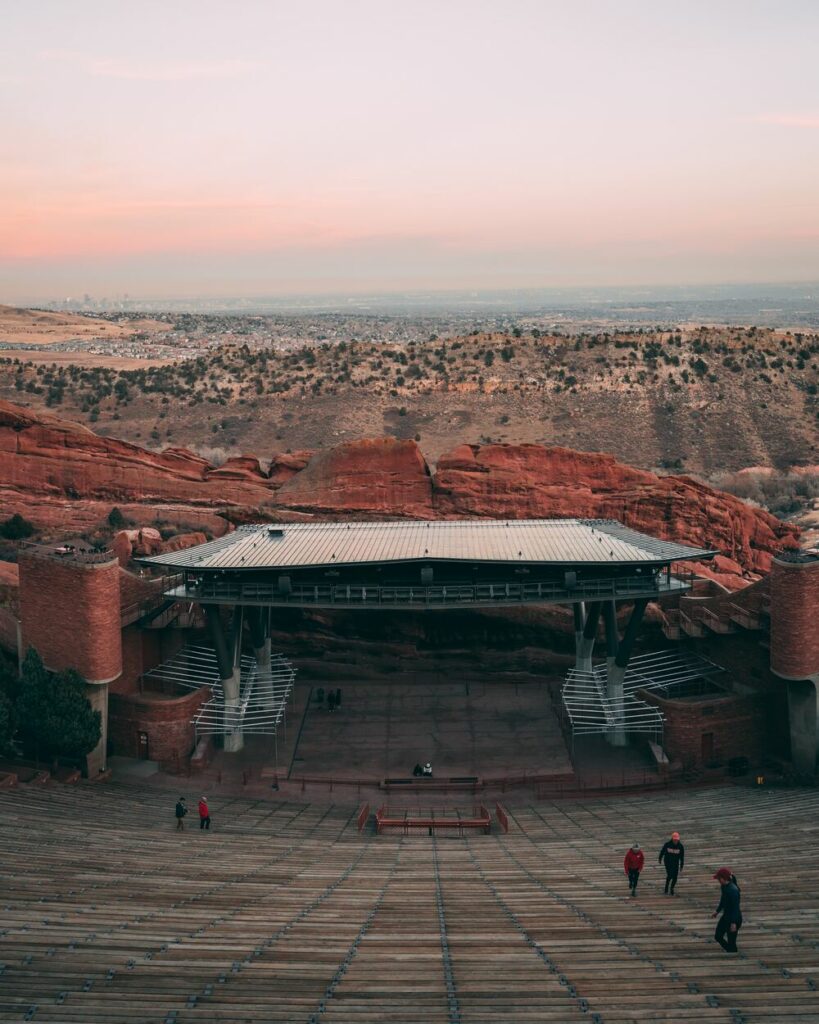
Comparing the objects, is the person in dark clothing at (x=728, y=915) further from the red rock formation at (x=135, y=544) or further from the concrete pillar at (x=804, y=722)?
the red rock formation at (x=135, y=544)

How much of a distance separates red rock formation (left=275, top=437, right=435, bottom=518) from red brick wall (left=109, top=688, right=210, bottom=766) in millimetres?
13778

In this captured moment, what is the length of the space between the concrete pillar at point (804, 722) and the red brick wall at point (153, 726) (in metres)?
20.4

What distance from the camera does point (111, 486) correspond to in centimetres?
5078

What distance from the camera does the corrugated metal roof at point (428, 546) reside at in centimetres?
3453

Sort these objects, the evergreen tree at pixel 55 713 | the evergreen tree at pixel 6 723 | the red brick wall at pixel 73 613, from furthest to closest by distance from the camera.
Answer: the red brick wall at pixel 73 613
the evergreen tree at pixel 55 713
the evergreen tree at pixel 6 723

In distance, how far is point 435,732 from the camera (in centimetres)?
3862

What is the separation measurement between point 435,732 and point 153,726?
998 centimetres

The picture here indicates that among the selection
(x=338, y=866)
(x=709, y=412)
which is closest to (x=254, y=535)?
(x=338, y=866)

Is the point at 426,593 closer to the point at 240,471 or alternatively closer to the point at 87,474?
the point at 240,471

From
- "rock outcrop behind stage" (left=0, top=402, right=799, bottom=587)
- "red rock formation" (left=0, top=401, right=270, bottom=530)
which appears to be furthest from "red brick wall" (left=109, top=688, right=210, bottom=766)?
"red rock formation" (left=0, top=401, right=270, bottom=530)

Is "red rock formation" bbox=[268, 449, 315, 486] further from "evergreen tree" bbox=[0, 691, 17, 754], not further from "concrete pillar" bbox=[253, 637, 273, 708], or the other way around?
"evergreen tree" bbox=[0, 691, 17, 754]

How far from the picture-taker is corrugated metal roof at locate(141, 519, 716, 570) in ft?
113

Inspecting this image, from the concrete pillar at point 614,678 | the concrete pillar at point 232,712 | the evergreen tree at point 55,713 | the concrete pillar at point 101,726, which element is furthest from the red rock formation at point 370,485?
the evergreen tree at point 55,713

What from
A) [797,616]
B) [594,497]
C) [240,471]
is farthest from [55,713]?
[594,497]
